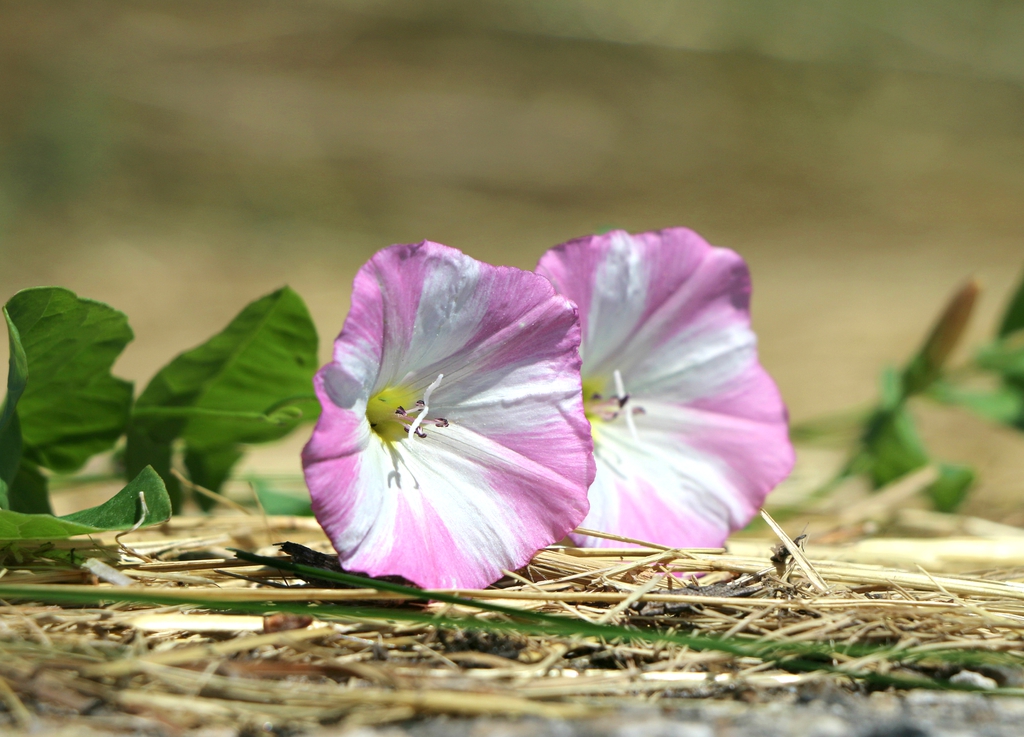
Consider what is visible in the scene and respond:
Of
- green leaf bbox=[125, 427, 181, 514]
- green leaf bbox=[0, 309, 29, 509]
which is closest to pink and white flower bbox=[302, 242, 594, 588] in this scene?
green leaf bbox=[0, 309, 29, 509]

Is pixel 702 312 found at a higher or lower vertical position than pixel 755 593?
higher

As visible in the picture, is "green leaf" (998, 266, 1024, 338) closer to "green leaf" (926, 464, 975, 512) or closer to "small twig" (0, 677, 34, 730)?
"green leaf" (926, 464, 975, 512)

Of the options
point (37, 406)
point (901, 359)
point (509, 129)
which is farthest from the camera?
point (509, 129)

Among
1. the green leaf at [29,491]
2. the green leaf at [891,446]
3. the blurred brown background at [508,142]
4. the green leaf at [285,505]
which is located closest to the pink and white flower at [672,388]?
the green leaf at [285,505]

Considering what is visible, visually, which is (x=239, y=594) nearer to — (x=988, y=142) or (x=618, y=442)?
(x=618, y=442)

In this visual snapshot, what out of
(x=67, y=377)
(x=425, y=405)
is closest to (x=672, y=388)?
(x=425, y=405)

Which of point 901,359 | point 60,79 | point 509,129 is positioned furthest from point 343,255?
point 901,359
